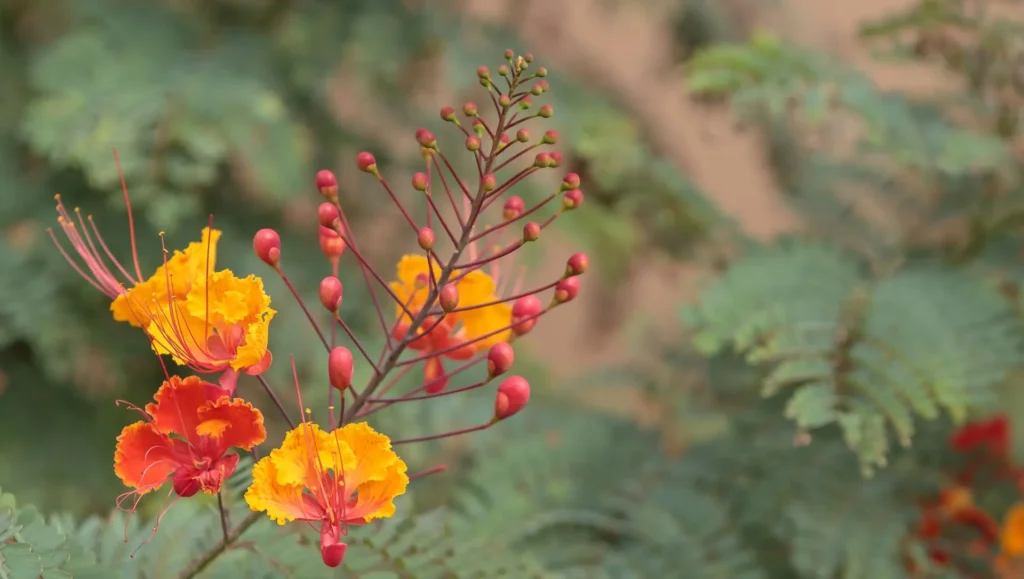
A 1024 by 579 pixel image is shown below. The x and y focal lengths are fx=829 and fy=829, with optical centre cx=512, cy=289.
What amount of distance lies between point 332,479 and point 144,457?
7cm

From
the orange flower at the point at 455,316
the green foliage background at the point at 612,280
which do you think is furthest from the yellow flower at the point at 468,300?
the green foliage background at the point at 612,280

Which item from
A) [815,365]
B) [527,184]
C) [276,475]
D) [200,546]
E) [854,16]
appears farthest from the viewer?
[854,16]

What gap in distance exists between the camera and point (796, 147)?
99 centimetres

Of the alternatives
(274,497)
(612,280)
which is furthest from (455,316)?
(612,280)

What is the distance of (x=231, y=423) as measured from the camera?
31cm

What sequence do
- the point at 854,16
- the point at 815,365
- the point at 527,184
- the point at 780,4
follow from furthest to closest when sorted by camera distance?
the point at 854,16, the point at 780,4, the point at 527,184, the point at 815,365

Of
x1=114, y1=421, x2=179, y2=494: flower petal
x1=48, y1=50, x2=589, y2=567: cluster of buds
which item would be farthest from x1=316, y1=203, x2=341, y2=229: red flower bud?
x1=114, y1=421, x2=179, y2=494: flower petal

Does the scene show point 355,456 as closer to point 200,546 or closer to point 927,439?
point 200,546

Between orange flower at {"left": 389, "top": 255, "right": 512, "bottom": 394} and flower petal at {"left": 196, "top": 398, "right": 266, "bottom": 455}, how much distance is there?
0.07m

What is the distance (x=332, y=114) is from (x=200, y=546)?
664mm

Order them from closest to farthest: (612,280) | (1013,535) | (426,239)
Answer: (426,239) → (1013,535) → (612,280)

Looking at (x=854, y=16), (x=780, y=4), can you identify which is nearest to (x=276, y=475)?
(x=780, y=4)

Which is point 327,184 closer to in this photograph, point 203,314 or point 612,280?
point 203,314

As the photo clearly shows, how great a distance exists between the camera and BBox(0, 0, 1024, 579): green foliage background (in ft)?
1.92
